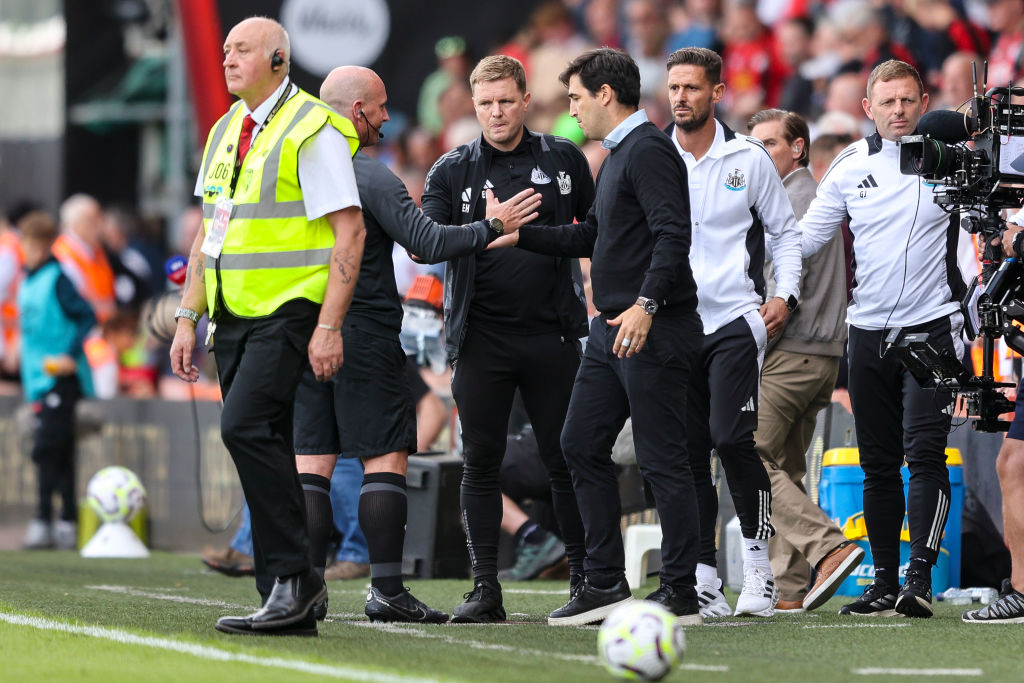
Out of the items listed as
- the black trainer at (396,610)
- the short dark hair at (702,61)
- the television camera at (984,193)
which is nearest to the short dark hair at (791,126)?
the short dark hair at (702,61)

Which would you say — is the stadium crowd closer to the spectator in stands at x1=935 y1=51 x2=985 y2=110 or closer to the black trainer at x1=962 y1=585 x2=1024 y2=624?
the black trainer at x1=962 y1=585 x2=1024 y2=624

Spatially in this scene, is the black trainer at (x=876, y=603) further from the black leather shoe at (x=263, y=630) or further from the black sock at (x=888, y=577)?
the black leather shoe at (x=263, y=630)

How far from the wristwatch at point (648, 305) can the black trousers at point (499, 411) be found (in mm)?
825

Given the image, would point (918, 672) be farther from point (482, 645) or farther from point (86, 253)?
point (86, 253)

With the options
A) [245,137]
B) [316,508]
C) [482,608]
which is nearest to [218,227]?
[245,137]

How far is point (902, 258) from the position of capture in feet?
22.8

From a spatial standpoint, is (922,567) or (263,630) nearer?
(263,630)

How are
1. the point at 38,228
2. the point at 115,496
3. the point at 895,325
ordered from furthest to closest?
the point at 38,228 < the point at 115,496 < the point at 895,325

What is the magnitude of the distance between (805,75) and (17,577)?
691cm

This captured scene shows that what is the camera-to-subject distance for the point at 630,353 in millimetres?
6016

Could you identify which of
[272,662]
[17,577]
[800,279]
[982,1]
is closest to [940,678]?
[272,662]

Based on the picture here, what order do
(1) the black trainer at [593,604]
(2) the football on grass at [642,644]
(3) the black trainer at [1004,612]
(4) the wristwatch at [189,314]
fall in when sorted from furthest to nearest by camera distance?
(3) the black trainer at [1004,612], (1) the black trainer at [593,604], (4) the wristwatch at [189,314], (2) the football on grass at [642,644]

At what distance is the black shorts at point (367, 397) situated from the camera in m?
6.54

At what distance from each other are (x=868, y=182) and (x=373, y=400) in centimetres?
228
